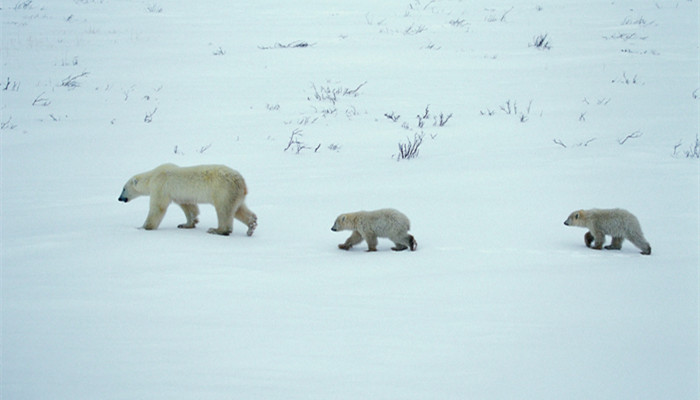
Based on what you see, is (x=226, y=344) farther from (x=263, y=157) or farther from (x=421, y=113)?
(x=421, y=113)

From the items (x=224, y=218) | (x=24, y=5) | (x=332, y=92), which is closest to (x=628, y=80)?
(x=332, y=92)

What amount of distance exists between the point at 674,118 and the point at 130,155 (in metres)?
9.62

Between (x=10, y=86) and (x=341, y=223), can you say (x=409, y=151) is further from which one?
(x=10, y=86)

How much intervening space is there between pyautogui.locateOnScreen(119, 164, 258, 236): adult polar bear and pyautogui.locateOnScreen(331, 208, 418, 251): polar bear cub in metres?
1.00

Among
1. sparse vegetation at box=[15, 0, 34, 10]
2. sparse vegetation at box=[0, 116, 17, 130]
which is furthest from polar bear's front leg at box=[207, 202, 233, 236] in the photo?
sparse vegetation at box=[15, 0, 34, 10]

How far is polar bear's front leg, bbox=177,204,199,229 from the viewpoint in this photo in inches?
A: 264

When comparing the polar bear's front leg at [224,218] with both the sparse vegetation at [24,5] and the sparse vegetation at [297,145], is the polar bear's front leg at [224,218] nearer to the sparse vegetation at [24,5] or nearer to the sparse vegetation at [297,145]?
the sparse vegetation at [297,145]

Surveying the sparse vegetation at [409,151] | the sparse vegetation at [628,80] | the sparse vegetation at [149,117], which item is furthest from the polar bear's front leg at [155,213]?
the sparse vegetation at [628,80]

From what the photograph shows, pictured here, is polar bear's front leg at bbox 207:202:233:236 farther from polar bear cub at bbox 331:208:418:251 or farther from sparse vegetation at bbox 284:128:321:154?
sparse vegetation at bbox 284:128:321:154

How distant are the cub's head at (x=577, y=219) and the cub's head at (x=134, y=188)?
4.54m

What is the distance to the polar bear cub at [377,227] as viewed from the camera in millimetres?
5906

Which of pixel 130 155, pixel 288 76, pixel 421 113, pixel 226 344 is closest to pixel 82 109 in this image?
pixel 130 155

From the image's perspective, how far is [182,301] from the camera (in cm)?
420

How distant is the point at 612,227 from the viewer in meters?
5.89
